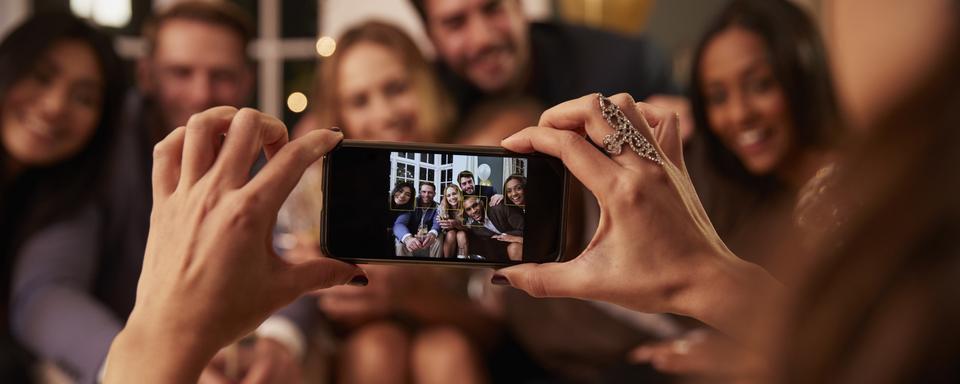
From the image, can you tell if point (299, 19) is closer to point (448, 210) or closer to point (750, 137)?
point (750, 137)

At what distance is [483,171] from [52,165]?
4.60ft

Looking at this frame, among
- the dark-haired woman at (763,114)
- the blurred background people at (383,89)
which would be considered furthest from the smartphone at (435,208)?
the blurred background people at (383,89)

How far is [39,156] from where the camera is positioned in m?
1.71

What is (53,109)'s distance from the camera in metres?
1.68

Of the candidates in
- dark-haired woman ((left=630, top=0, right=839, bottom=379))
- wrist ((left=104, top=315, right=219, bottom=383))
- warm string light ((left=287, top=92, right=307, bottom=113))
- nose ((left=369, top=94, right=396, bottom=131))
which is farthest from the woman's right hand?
warm string light ((left=287, top=92, right=307, bottom=113))

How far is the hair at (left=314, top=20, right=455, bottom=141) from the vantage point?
1.83 metres

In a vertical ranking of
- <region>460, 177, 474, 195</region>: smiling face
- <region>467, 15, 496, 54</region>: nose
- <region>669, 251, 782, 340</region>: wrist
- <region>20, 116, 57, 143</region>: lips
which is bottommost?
<region>669, 251, 782, 340</region>: wrist

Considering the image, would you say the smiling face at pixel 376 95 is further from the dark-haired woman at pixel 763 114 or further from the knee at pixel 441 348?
the dark-haired woman at pixel 763 114

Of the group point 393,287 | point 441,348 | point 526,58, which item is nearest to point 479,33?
point 526,58

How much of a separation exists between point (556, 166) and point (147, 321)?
33 centimetres

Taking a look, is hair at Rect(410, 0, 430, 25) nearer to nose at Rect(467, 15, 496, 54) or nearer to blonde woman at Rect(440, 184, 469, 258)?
nose at Rect(467, 15, 496, 54)

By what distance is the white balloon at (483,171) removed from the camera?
0.66 m

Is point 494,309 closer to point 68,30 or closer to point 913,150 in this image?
point 68,30

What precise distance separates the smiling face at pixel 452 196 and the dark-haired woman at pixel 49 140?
1.26 metres
